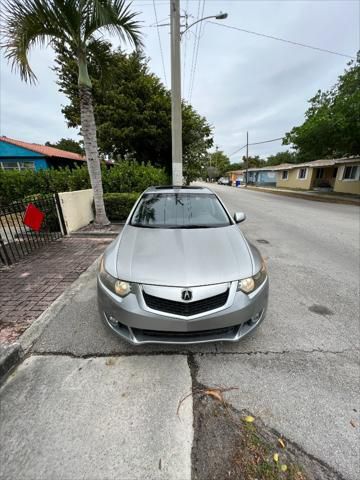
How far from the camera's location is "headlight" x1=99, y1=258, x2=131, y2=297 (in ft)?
6.43

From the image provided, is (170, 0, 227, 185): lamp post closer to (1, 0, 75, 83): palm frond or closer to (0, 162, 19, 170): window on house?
(1, 0, 75, 83): palm frond

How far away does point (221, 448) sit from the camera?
1.46 meters

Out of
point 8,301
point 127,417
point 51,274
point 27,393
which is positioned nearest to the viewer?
point 127,417

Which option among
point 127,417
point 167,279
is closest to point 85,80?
point 167,279

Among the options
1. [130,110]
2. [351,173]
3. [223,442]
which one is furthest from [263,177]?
[223,442]

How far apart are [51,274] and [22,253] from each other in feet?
5.14

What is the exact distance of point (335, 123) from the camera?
11680 millimetres

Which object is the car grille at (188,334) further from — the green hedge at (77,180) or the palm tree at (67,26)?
the green hedge at (77,180)

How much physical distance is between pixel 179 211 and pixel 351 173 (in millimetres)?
22511

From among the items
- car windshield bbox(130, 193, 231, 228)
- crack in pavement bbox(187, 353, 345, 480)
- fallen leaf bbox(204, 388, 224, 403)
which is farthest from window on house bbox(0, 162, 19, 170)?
crack in pavement bbox(187, 353, 345, 480)

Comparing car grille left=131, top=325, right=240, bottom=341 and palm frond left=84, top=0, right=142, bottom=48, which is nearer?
car grille left=131, top=325, right=240, bottom=341

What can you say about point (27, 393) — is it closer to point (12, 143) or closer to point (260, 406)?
point (260, 406)

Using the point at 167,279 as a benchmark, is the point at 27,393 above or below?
below

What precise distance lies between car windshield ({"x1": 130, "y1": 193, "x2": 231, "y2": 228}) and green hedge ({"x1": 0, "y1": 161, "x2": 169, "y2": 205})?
5.54 m
